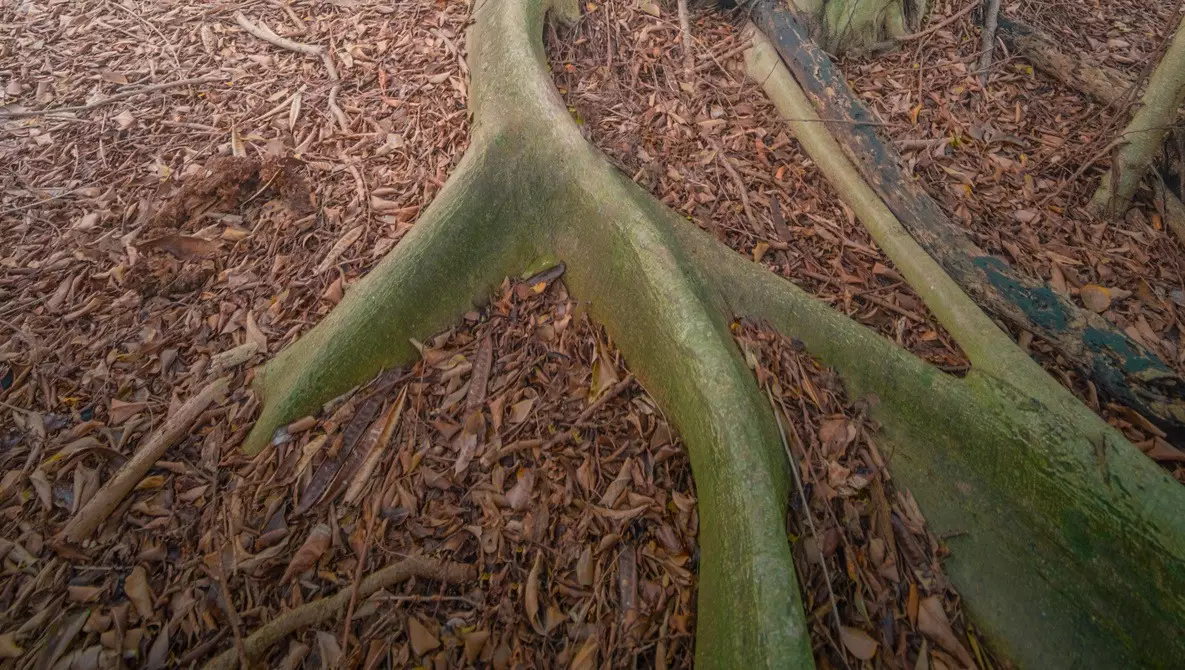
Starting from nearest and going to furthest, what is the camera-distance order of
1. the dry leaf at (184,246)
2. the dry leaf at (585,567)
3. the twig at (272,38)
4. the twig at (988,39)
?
1. the dry leaf at (585,567)
2. the dry leaf at (184,246)
3. the twig at (272,38)
4. the twig at (988,39)

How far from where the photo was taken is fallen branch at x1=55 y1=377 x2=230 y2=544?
2.30 meters

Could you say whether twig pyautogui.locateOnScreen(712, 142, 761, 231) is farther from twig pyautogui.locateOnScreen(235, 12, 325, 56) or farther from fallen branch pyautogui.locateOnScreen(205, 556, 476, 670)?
twig pyautogui.locateOnScreen(235, 12, 325, 56)

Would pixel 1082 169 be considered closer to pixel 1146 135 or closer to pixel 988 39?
pixel 1146 135

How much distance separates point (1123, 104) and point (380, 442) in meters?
4.57

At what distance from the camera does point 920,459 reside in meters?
2.39

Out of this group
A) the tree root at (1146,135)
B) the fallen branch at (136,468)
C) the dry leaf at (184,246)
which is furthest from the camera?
the tree root at (1146,135)

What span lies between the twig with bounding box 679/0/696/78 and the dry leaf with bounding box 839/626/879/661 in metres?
3.18

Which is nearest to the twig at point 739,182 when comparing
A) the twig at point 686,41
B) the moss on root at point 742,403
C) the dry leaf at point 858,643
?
the moss on root at point 742,403

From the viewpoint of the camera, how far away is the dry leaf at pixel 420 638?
2.04m

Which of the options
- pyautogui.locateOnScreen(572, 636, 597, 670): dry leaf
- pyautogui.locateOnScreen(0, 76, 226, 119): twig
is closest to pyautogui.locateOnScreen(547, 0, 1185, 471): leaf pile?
pyautogui.locateOnScreen(572, 636, 597, 670): dry leaf

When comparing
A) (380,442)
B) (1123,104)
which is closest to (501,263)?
(380,442)

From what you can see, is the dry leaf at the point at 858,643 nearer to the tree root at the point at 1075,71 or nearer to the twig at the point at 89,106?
the tree root at the point at 1075,71

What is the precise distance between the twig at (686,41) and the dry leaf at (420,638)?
3378 millimetres

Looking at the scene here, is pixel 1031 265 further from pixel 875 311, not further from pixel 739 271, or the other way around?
pixel 739 271
